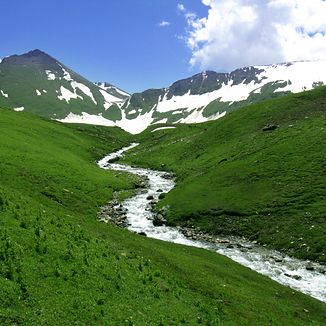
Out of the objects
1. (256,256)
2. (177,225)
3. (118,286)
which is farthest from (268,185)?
(118,286)

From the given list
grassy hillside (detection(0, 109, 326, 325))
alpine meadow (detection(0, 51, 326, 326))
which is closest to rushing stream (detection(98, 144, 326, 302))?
alpine meadow (detection(0, 51, 326, 326))

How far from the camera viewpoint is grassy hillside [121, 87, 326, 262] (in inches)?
1321

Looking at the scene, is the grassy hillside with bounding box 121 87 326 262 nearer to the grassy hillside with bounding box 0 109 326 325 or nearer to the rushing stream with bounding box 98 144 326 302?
the rushing stream with bounding box 98 144 326 302

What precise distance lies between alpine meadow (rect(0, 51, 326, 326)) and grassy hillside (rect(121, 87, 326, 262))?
0.23 metres

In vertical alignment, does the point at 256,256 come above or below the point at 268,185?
below

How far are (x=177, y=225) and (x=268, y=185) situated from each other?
2026 cm

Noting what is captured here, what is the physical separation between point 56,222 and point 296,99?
96215 millimetres

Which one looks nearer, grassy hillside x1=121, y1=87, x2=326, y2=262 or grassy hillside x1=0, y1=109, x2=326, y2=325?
grassy hillside x1=0, y1=109, x2=326, y2=325

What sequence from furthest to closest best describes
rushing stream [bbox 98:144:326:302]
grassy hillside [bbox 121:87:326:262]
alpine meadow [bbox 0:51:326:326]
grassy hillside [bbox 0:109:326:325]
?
grassy hillside [bbox 121:87:326:262] → rushing stream [bbox 98:144:326:302] → alpine meadow [bbox 0:51:326:326] → grassy hillside [bbox 0:109:326:325]

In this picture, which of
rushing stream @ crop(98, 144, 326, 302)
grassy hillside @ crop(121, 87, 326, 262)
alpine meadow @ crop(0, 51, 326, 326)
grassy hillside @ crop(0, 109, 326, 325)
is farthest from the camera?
grassy hillside @ crop(121, 87, 326, 262)

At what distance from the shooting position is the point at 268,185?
44.5 metres

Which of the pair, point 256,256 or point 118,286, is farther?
point 256,256

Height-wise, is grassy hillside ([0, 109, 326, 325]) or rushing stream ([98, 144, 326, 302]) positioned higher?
grassy hillside ([0, 109, 326, 325])

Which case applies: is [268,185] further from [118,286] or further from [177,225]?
[118,286]
